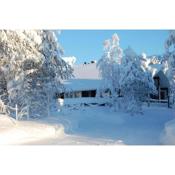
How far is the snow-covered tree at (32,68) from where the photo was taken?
1171 centimetres

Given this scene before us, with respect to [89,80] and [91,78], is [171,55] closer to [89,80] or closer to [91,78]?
[91,78]

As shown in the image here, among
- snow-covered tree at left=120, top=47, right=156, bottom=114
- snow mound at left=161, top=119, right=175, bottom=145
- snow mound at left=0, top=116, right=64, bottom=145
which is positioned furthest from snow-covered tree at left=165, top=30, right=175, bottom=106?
snow mound at left=0, top=116, right=64, bottom=145

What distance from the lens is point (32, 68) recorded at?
42.8 ft

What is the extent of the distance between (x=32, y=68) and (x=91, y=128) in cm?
239

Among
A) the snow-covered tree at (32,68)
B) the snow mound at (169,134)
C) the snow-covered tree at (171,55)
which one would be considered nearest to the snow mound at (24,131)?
the snow-covered tree at (32,68)

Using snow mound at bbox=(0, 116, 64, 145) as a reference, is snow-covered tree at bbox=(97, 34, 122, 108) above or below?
above

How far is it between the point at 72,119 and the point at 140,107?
2.74 m

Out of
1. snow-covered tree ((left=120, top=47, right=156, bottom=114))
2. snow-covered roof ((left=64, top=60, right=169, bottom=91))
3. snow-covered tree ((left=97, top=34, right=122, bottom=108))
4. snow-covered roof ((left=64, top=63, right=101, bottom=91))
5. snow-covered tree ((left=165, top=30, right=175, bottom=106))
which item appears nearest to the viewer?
snow-covered tree ((left=165, top=30, right=175, bottom=106))

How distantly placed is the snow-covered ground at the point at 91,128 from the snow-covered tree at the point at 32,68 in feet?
2.32

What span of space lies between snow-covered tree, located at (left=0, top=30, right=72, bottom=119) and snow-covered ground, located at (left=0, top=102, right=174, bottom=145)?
71cm

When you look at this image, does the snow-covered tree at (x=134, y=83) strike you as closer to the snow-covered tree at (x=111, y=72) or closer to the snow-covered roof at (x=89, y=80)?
the snow-covered tree at (x=111, y=72)

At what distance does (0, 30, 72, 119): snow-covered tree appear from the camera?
11711 mm

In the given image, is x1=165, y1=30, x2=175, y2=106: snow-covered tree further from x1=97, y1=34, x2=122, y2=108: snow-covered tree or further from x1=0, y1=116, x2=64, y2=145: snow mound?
x1=97, y1=34, x2=122, y2=108: snow-covered tree
